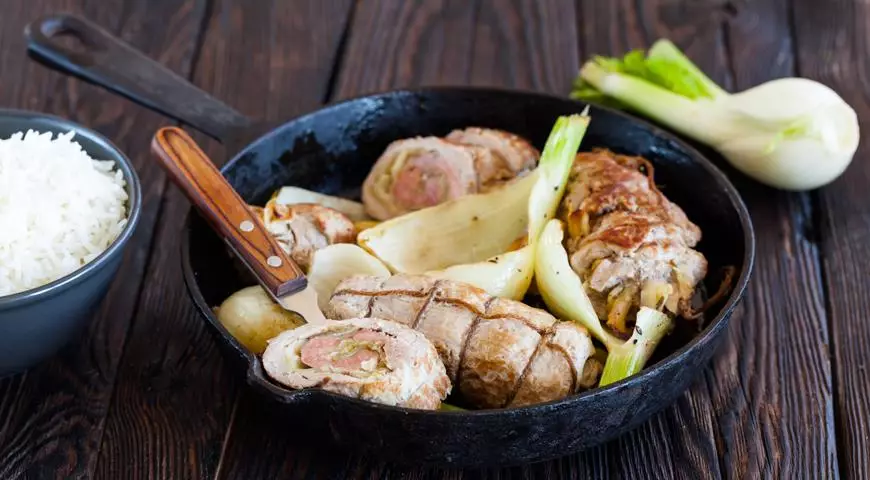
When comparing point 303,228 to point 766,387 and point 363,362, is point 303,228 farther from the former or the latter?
point 766,387

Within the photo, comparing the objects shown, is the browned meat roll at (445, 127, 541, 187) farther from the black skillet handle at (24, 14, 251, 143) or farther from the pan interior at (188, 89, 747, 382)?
the black skillet handle at (24, 14, 251, 143)

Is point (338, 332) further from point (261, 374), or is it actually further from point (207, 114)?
point (207, 114)

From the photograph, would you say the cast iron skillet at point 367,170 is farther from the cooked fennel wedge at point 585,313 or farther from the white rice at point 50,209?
the white rice at point 50,209

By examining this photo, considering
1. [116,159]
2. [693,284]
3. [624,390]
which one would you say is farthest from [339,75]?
[624,390]

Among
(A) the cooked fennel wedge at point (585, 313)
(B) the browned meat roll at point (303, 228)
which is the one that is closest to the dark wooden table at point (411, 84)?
(A) the cooked fennel wedge at point (585, 313)

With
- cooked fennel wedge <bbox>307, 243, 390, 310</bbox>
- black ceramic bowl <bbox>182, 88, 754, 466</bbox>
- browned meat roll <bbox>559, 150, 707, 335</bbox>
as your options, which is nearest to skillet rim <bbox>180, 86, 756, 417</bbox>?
black ceramic bowl <bbox>182, 88, 754, 466</bbox>

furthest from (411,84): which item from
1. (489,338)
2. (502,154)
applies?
(489,338)
